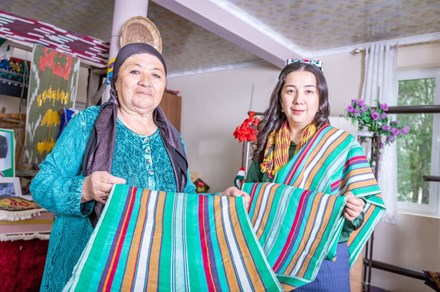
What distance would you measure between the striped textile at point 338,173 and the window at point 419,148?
299 cm

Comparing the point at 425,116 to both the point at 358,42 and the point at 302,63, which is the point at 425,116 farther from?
the point at 302,63

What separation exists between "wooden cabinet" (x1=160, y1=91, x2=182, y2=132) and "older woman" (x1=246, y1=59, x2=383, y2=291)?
Answer: 402 cm

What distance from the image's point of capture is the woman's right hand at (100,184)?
95 cm

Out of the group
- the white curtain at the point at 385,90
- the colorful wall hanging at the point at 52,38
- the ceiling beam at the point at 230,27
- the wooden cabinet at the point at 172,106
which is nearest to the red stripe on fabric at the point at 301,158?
the ceiling beam at the point at 230,27

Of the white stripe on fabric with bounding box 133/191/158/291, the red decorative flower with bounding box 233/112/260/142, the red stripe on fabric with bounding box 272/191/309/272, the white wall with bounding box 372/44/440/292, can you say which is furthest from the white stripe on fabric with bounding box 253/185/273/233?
the white wall with bounding box 372/44/440/292

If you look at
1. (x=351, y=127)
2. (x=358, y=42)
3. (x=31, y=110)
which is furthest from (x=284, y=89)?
(x=358, y=42)

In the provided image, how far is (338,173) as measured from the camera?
4.33 ft

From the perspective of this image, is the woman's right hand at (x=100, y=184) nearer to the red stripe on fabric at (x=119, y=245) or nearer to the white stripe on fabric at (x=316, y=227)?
the red stripe on fabric at (x=119, y=245)

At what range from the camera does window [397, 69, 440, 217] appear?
394 cm

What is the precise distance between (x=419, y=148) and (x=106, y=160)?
3963mm

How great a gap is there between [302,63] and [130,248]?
39.0 inches

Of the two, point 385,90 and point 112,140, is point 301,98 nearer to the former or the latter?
point 112,140

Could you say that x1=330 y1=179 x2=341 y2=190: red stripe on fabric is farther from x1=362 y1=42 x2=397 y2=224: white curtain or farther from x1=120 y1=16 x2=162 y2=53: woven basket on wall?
A: x1=362 y1=42 x2=397 y2=224: white curtain

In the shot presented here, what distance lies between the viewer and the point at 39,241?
6.61ft
